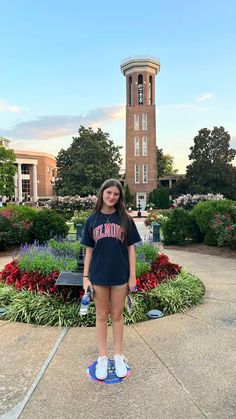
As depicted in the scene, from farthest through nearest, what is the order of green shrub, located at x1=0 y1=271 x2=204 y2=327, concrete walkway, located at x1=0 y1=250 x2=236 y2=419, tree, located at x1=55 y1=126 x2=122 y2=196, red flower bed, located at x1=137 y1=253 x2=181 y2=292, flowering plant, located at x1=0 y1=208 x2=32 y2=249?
1. tree, located at x1=55 y1=126 x2=122 y2=196
2. flowering plant, located at x1=0 y1=208 x2=32 y2=249
3. red flower bed, located at x1=137 y1=253 x2=181 y2=292
4. green shrub, located at x1=0 y1=271 x2=204 y2=327
5. concrete walkway, located at x1=0 y1=250 x2=236 y2=419

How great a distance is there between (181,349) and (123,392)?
3.22ft

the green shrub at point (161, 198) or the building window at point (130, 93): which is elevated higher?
the building window at point (130, 93)

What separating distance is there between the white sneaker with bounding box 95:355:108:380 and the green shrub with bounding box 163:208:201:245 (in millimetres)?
8487

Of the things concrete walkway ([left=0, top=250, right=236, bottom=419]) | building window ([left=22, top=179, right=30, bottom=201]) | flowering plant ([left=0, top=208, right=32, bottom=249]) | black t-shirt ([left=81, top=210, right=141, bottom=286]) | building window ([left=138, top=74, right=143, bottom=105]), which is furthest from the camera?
building window ([left=22, top=179, right=30, bottom=201])

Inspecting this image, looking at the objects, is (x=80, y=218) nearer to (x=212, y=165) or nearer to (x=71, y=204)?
(x=71, y=204)

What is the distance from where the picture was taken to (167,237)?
11578mm

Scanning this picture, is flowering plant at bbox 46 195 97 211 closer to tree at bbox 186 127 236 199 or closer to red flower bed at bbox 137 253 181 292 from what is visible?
tree at bbox 186 127 236 199

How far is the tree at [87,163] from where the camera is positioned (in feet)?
145

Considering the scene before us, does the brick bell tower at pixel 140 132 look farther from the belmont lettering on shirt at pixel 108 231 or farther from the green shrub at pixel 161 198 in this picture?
the belmont lettering on shirt at pixel 108 231

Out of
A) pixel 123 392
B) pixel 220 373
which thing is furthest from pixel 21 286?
pixel 220 373

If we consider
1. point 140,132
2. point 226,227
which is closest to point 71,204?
point 226,227

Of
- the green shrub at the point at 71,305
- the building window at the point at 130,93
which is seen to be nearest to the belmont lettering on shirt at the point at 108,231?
the green shrub at the point at 71,305

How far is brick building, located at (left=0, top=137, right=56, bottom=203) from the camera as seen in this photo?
82.8 meters

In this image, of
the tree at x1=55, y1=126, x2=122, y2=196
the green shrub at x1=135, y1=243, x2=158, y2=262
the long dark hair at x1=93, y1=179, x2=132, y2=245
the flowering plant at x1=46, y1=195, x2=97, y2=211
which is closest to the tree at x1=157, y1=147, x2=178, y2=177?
the tree at x1=55, y1=126, x2=122, y2=196
